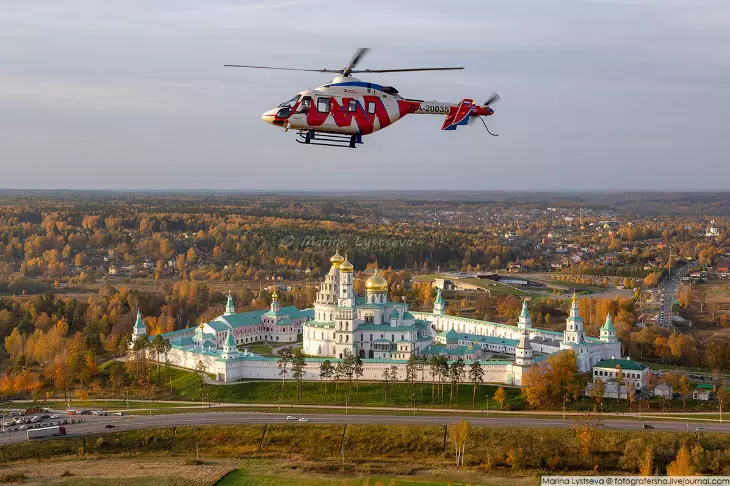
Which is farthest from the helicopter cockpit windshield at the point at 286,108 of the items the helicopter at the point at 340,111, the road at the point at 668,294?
the road at the point at 668,294

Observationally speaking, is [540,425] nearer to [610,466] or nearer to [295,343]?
[610,466]

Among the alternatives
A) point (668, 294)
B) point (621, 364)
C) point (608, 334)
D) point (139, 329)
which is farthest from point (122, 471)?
point (668, 294)

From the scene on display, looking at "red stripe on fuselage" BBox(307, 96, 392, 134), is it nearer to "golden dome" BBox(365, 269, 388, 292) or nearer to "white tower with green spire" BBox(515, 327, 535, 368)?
"white tower with green spire" BBox(515, 327, 535, 368)

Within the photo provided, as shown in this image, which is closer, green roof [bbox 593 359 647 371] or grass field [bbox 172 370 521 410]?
grass field [bbox 172 370 521 410]

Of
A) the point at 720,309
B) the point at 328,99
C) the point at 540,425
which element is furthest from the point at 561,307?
the point at 328,99

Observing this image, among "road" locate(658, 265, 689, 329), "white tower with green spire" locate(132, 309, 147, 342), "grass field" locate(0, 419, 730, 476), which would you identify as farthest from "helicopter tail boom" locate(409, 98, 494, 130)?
"road" locate(658, 265, 689, 329)

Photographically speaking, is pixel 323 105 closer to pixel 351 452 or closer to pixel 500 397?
pixel 351 452
